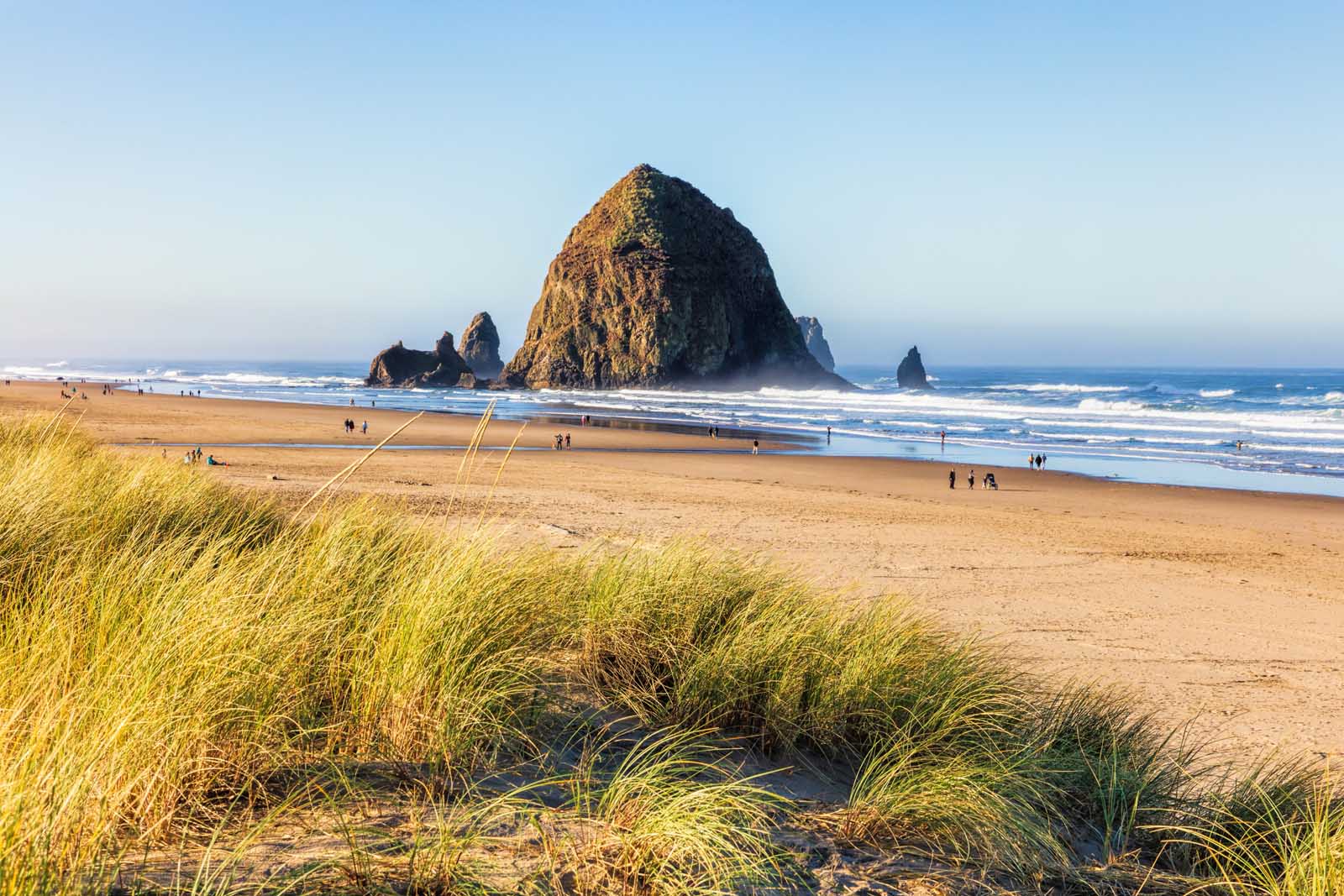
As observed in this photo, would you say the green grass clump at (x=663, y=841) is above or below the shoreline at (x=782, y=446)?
above

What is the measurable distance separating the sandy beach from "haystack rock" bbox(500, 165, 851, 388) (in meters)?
66.4

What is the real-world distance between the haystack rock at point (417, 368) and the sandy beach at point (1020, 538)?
229 ft

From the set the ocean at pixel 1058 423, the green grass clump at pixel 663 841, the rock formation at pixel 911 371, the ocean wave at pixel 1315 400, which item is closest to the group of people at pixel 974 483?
the ocean at pixel 1058 423

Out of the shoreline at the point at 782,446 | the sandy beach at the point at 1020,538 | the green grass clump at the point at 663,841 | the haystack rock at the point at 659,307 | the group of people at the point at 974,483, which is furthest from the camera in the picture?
the haystack rock at the point at 659,307

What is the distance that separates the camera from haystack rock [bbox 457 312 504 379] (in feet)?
476

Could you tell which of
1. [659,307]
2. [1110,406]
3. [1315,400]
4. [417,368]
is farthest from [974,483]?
[417,368]

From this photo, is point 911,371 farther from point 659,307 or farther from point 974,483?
point 974,483

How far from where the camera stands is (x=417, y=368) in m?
103

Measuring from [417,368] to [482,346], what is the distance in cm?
4497

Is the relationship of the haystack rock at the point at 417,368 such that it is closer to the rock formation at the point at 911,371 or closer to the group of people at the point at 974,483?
the rock formation at the point at 911,371

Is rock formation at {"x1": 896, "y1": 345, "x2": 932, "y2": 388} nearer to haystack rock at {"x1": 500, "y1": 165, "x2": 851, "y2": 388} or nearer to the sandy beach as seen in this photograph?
haystack rock at {"x1": 500, "y1": 165, "x2": 851, "y2": 388}

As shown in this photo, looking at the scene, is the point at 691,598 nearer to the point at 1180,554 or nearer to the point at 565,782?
the point at 565,782

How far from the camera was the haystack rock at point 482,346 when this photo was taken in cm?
14500

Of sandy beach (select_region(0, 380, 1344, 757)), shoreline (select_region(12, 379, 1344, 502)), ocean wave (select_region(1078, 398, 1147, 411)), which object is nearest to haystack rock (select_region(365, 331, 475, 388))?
shoreline (select_region(12, 379, 1344, 502))
